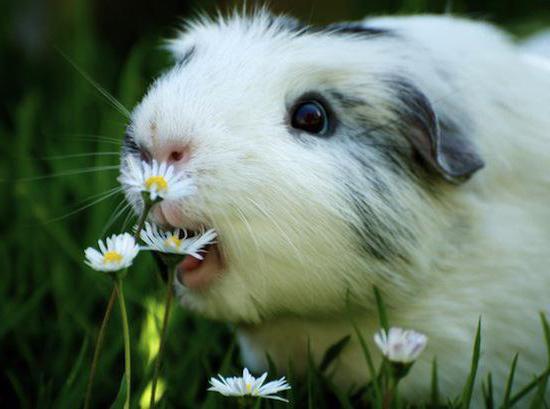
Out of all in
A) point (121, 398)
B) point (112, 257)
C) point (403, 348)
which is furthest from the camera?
point (121, 398)

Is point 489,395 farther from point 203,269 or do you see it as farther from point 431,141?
point 203,269

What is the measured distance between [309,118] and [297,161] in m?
0.19

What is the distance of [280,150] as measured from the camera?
7.64ft

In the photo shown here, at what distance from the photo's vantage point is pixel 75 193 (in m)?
4.12

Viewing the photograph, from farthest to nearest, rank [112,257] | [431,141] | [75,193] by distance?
[75,193]
[431,141]
[112,257]

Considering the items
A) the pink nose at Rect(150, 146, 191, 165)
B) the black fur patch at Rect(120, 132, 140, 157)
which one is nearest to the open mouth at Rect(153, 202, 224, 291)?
the pink nose at Rect(150, 146, 191, 165)

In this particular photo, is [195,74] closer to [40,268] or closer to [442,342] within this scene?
[442,342]

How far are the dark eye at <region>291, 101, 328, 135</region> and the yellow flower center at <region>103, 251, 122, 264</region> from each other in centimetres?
80

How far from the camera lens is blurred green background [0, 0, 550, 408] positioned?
2.81 meters

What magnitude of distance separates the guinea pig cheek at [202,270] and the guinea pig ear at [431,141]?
0.67 meters

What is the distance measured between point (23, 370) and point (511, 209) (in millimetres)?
1714

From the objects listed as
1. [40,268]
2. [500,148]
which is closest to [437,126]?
[500,148]

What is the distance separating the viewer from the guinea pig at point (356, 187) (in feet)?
7.51

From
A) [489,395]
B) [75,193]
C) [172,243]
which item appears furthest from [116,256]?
[75,193]
